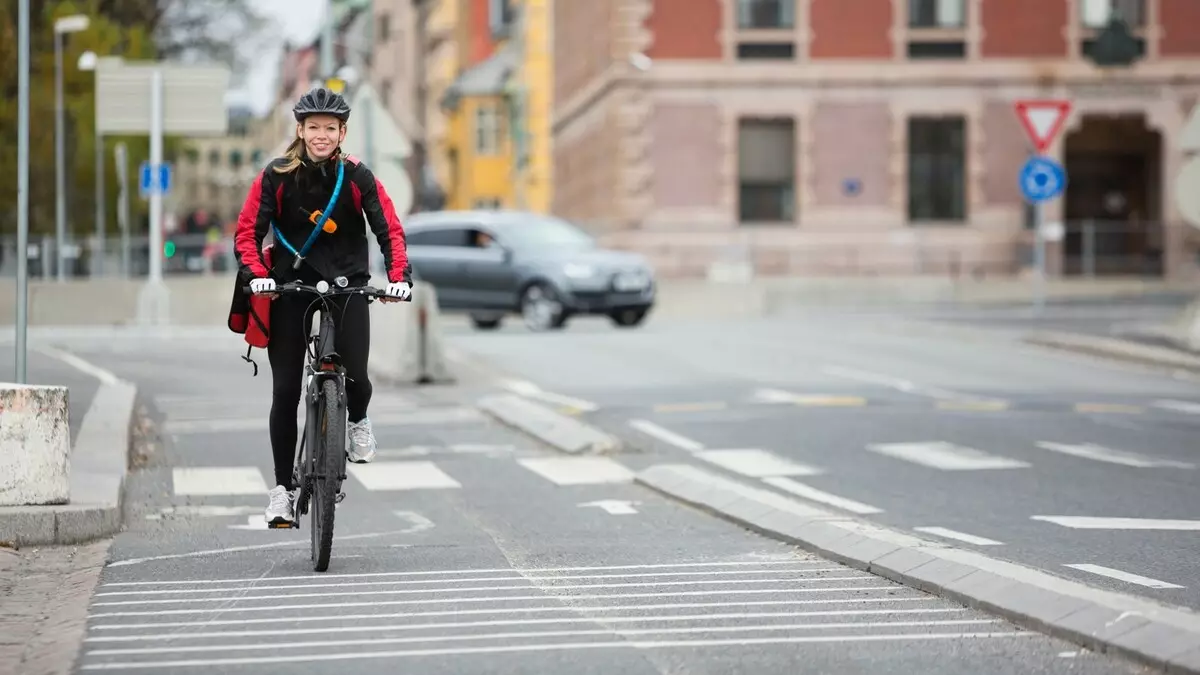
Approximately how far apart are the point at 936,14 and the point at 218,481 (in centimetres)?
4109

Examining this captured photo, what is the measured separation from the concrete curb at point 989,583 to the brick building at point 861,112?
39852mm

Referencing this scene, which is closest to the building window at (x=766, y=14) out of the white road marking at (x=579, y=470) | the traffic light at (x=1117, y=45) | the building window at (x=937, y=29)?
the building window at (x=937, y=29)

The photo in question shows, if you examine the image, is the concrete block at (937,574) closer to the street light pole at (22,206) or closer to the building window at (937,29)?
the street light pole at (22,206)

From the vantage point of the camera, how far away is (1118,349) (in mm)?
26219

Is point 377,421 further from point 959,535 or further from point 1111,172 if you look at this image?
point 1111,172

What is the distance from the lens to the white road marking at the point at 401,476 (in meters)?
13.6

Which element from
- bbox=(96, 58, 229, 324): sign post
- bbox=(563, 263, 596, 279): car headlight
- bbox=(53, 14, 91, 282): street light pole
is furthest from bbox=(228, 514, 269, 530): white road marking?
bbox=(53, 14, 91, 282): street light pole

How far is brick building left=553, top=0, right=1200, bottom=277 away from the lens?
5191cm

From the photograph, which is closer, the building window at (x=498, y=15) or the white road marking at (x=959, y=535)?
the white road marking at (x=959, y=535)

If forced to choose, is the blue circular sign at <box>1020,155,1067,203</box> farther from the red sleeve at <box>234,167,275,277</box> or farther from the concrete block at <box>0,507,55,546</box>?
the red sleeve at <box>234,167,275,277</box>

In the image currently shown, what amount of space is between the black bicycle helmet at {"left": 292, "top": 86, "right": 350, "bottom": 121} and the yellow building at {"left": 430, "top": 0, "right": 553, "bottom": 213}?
2381 inches

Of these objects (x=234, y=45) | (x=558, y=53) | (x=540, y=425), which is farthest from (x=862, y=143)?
(x=540, y=425)

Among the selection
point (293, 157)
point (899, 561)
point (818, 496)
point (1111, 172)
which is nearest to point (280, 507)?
point (293, 157)

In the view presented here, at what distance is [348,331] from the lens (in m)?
9.71
